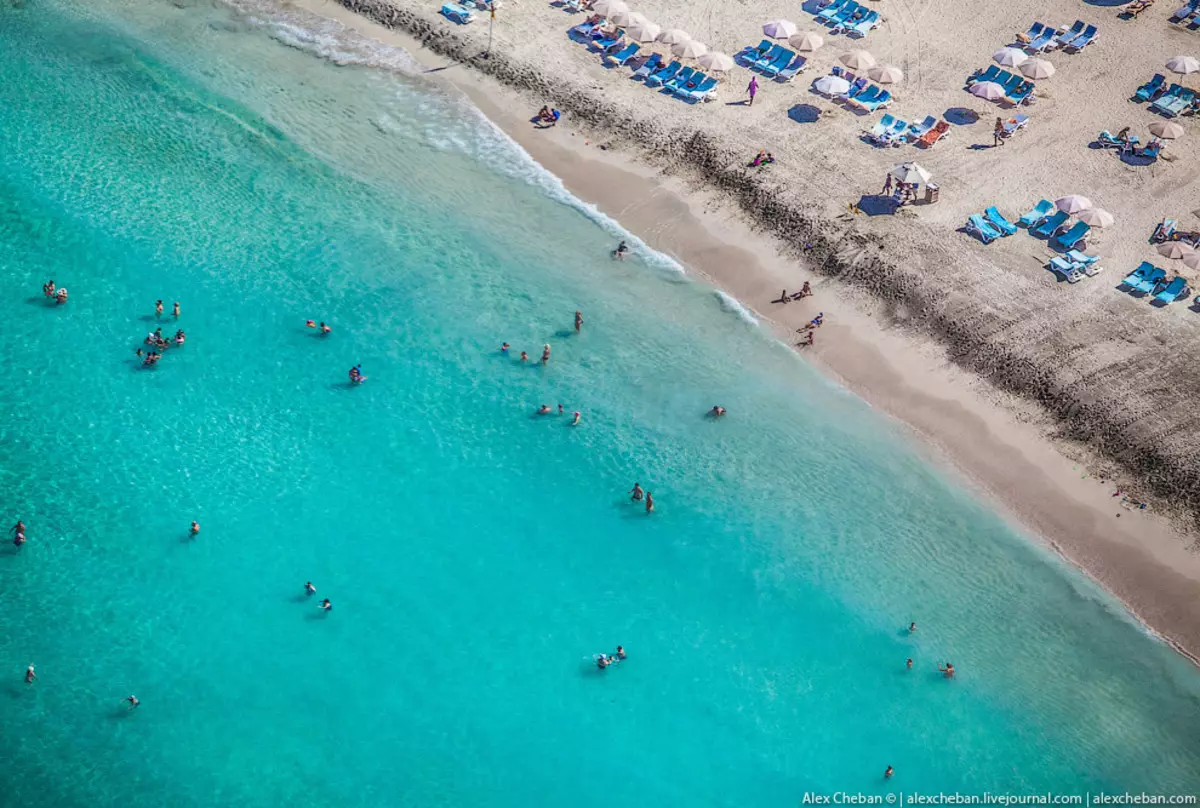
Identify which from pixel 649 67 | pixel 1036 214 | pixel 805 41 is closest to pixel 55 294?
pixel 649 67

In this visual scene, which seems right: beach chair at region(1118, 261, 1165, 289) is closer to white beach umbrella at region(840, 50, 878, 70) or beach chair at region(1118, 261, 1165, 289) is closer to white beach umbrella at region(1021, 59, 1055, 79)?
white beach umbrella at region(1021, 59, 1055, 79)

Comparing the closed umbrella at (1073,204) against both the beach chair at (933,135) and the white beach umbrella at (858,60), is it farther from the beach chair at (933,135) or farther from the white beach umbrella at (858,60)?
the white beach umbrella at (858,60)

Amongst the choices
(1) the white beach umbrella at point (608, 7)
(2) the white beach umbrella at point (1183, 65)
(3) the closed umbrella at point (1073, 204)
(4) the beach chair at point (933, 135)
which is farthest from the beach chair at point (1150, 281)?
(1) the white beach umbrella at point (608, 7)

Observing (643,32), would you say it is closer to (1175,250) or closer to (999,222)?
(999,222)

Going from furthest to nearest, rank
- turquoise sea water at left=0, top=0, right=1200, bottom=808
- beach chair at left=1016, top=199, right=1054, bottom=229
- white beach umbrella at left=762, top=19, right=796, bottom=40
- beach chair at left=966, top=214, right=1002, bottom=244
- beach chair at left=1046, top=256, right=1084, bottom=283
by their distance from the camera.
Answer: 1. white beach umbrella at left=762, top=19, right=796, bottom=40
2. beach chair at left=1016, top=199, right=1054, bottom=229
3. beach chair at left=966, top=214, right=1002, bottom=244
4. beach chair at left=1046, top=256, right=1084, bottom=283
5. turquoise sea water at left=0, top=0, right=1200, bottom=808

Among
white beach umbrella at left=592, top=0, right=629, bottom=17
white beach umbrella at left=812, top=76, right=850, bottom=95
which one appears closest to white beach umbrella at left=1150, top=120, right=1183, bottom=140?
white beach umbrella at left=812, top=76, right=850, bottom=95

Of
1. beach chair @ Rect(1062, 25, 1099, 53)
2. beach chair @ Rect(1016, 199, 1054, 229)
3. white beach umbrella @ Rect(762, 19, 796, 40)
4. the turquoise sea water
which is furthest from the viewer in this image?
beach chair @ Rect(1062, 25, 1099, 53)
